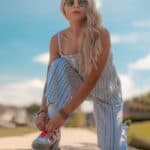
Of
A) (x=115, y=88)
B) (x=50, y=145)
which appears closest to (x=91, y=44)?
(x=115, y=88)

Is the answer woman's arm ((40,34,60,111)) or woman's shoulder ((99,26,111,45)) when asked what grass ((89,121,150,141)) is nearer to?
woman's arm ((40,34,60,111))

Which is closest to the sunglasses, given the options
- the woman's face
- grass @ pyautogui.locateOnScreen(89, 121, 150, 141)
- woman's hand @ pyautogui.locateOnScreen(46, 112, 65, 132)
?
the woman's face

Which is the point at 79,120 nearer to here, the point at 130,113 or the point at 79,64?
the point at 130,113

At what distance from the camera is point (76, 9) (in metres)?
3.00

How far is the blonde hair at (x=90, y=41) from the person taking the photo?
2.84 metres

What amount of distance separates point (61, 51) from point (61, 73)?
245 mm

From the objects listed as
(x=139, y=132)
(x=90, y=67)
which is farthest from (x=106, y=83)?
(x=139, y=132)

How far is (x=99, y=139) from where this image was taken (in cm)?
314

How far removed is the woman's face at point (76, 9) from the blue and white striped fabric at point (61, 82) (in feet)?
0.99

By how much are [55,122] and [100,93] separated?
0.34m

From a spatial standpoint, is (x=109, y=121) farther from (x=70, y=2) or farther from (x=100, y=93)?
(x=70, y=2)

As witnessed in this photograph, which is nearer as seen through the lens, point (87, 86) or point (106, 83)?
point (87, 86)

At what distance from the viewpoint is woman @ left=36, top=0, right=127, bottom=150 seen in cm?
282

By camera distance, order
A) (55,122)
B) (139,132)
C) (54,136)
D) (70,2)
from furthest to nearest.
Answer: (139,132), (70,2), (54,136), (55,122)
